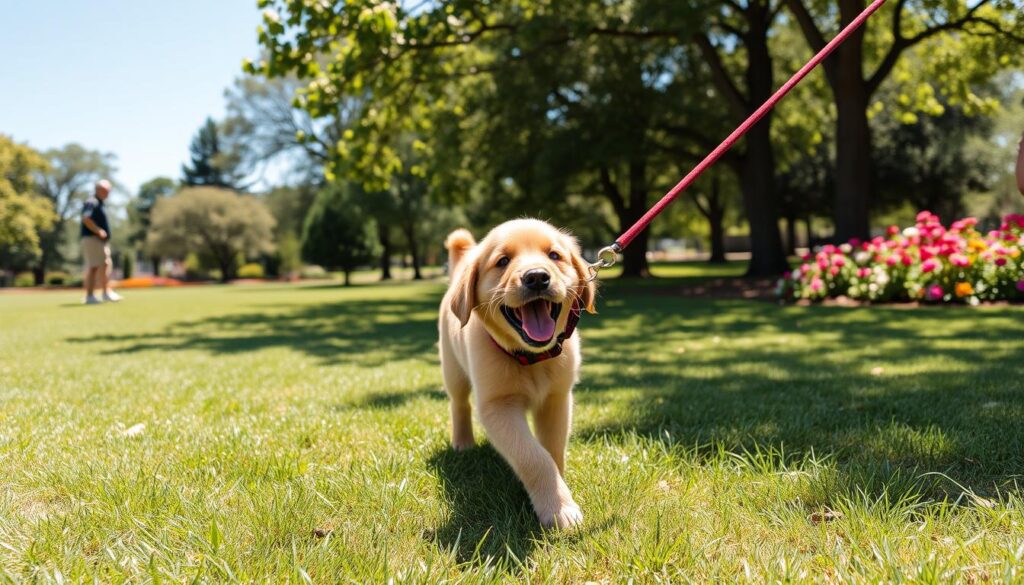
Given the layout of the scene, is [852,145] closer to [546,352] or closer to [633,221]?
[633,221]

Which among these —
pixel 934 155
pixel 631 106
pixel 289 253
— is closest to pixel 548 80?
pixel 631 106

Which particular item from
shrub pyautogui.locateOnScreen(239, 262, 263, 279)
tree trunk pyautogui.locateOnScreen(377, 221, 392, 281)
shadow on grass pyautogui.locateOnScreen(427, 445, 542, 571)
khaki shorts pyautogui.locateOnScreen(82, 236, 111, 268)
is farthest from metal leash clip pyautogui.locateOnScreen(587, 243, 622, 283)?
shrub pyautogui.locateOnScreen(239, 262, 263, 279)

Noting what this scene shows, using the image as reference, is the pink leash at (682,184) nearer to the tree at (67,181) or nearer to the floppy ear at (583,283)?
the floppy ear at (583,283)

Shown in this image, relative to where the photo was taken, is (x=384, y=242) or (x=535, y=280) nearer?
(x=535, y=280)

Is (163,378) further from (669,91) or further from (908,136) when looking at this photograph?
(908,136)

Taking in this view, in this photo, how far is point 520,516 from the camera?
7.84 feet

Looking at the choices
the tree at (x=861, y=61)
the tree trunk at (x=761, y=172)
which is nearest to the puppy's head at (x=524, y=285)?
the tree at (x=861, y=61)

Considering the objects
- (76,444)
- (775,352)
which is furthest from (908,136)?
(76,444)

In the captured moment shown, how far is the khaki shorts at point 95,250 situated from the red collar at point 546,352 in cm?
1362

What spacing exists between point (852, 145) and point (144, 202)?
8040cm

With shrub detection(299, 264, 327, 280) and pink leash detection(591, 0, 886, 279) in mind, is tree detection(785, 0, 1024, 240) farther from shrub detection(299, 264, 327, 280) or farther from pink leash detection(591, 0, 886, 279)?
shrub detection(299, 264, 327, 280)

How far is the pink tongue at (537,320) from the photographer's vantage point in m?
2.55

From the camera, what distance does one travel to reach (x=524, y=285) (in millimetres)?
2529

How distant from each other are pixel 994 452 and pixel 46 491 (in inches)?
153
